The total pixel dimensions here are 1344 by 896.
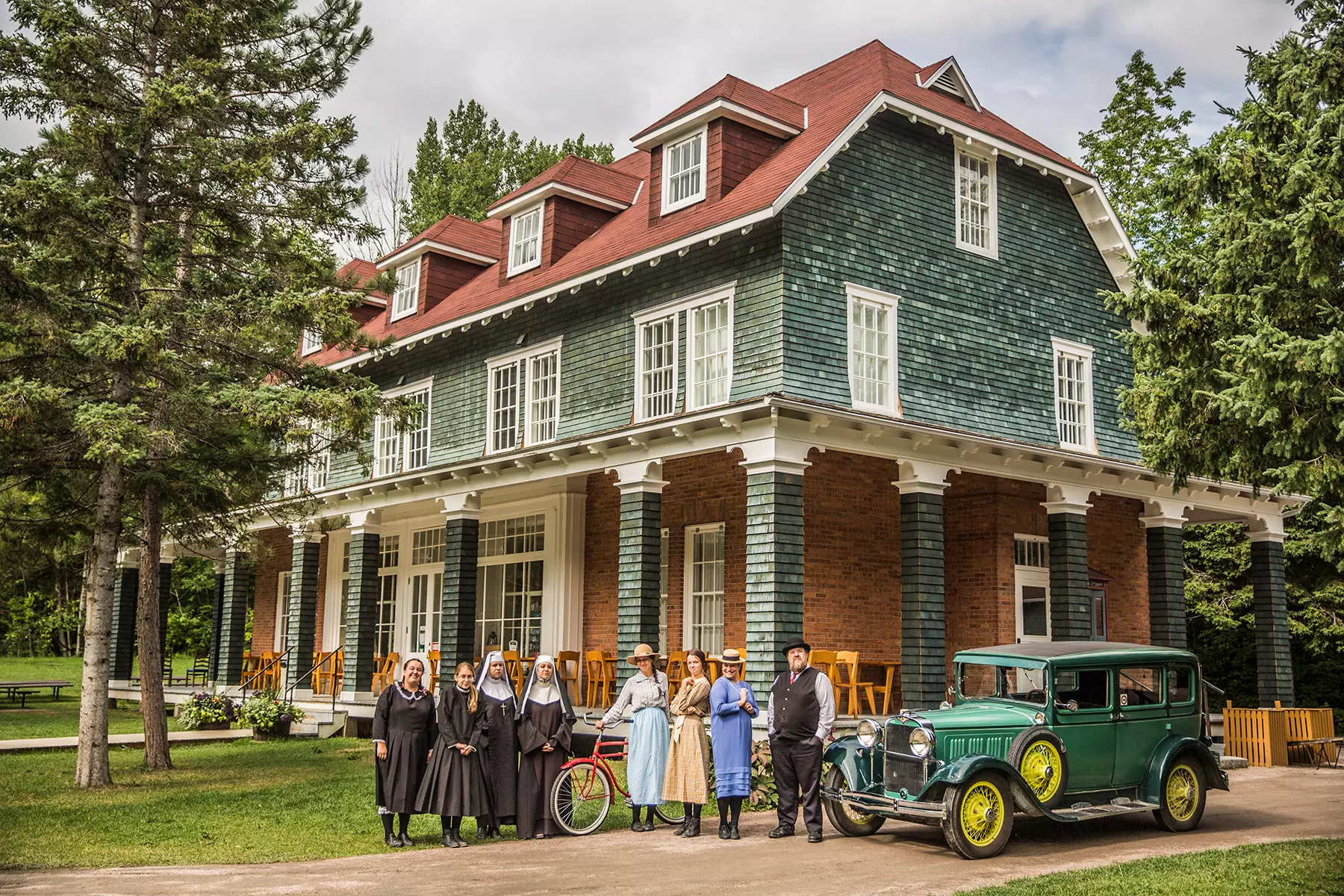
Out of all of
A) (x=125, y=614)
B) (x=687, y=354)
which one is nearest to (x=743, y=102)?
(x=687, y=354)

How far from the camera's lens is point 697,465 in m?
19.3

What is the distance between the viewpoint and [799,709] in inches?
424

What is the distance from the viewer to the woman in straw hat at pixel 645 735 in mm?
11172

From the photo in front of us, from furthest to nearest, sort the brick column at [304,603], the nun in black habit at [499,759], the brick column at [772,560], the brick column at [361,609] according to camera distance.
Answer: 1. the brick column at [304,603]
2. the brick column at [361,609]
3. the brick column at [772,560]
4. the nun in black habit at [499,759]

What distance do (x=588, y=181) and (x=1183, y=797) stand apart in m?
14.8

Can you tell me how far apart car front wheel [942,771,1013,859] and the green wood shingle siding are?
6810 millimetres

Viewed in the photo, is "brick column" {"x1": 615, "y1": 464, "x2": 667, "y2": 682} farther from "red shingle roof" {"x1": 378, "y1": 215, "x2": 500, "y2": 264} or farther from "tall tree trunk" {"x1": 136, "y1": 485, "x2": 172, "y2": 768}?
"red shingle roof" {"x1": 378, "y1": 215, "x2": 500, "y2": 264}

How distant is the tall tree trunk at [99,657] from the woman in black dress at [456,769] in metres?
6.23

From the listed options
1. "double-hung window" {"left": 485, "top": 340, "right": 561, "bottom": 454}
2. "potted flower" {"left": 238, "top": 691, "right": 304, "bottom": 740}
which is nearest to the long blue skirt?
"double-hung window" {"left": 485, "top": 340, "right": 561, "bottom": 454}

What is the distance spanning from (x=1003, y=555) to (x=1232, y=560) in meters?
9.30

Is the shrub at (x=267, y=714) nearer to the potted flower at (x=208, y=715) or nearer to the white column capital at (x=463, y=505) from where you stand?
the potted flower at (x=208, y=715)

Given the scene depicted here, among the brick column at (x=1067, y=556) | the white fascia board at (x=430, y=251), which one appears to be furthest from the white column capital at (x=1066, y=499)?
the white fascia board at (x=430, y=251)

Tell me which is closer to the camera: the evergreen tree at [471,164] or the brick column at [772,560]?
the brick column at [772,560]

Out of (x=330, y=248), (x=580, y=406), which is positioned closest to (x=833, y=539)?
(x=580, y=406)
